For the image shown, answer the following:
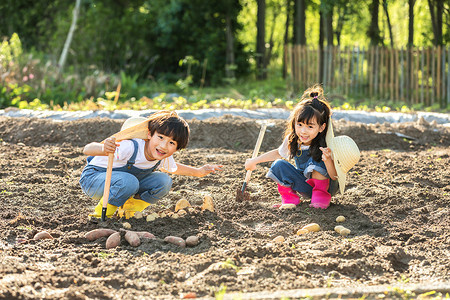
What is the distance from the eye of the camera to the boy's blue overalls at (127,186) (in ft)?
12.3

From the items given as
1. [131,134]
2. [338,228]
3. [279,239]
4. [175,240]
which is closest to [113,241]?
[175,240]

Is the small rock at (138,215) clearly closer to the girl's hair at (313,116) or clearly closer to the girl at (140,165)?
the girl at (140,165)

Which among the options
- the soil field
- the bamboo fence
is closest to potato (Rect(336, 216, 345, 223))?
the soil field

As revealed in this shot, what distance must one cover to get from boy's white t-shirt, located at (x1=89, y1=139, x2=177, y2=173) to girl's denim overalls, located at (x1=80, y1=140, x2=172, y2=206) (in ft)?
0.08

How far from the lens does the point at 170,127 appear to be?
12.0 feet

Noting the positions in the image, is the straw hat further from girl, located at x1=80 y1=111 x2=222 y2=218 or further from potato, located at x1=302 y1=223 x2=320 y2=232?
girl, located at x1=80 y1=111 x2=222 y2=218

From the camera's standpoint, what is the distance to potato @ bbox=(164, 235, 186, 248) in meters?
3.26

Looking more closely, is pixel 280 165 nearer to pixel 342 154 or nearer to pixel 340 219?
pixel 342 154

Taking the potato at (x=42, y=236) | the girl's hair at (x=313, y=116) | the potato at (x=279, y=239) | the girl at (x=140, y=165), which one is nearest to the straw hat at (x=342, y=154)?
the girl's hair at (x=313, y=116)

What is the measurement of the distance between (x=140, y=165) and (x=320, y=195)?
134 cm

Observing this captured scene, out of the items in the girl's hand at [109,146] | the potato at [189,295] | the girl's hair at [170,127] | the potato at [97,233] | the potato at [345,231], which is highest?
the girl's hair at [170,127]

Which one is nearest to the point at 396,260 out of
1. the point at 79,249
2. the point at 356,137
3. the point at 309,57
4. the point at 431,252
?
the point at 431,252

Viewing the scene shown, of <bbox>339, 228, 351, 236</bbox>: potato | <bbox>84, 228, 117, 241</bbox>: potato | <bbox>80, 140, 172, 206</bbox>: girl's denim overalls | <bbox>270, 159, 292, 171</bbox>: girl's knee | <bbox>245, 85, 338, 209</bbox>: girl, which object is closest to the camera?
<bbox>84, 228, 117, 241</bbox>: potato

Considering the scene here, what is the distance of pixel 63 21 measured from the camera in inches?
638
